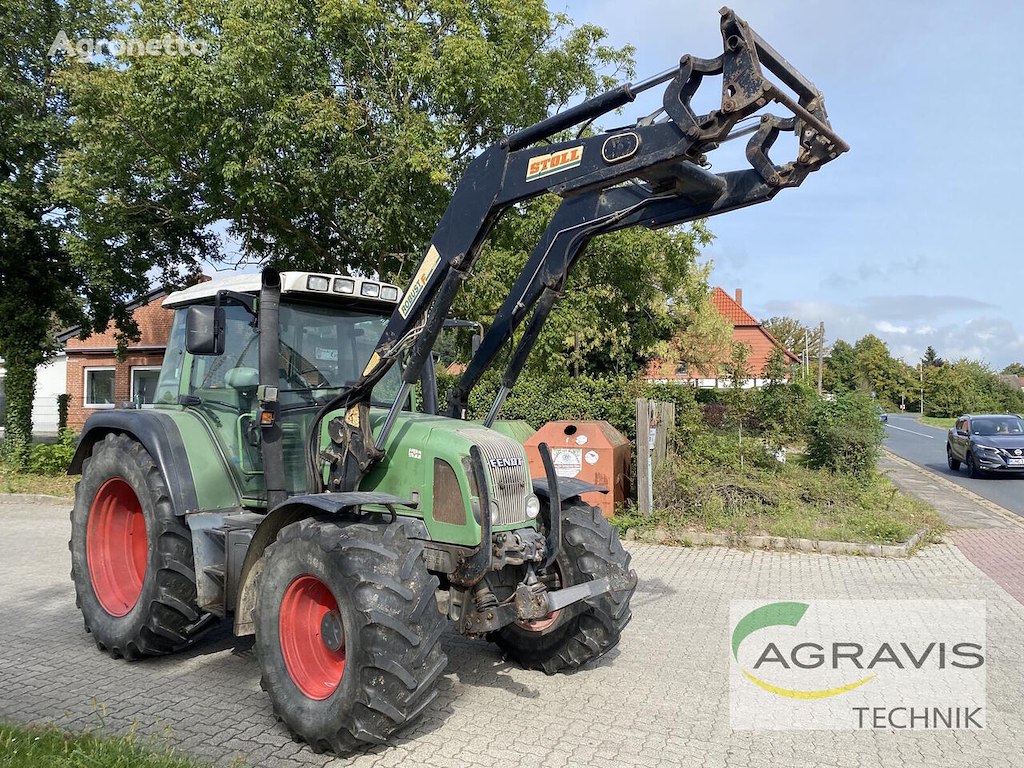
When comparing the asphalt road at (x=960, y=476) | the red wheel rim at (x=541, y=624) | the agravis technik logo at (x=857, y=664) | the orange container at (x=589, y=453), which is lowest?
the agravis technik logo at (x=857, y=664)

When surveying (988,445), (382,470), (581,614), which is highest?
(382,470)

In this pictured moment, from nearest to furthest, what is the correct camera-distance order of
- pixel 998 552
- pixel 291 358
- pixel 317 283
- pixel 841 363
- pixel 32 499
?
pixel 317 283, pixel 291 358, pixel 998 552, pixel 32 499, pixel 841 363

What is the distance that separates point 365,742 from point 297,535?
110cm

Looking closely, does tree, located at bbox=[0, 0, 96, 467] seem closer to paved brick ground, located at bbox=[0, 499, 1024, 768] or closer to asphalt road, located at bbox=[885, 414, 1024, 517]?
paved brick ground, located at bbox=[0, 499, 1024, 768]

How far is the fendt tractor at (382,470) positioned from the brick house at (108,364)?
23388 mm

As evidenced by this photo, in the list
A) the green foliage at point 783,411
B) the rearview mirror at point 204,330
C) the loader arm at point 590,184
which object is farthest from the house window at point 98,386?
the loader arm at point 590,184

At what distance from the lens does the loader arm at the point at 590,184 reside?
3512 mm

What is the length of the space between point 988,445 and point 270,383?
1883cm

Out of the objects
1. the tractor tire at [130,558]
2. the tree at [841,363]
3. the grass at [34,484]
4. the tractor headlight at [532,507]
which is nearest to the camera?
the tractor headlight at [532,507]

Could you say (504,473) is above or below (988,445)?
above

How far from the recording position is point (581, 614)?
5.11 m

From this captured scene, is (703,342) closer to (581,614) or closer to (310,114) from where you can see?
(310,114)

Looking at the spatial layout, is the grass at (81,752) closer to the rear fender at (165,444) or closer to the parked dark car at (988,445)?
the rear fender at (165,444)

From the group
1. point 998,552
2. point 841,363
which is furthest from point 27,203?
point 841,363
